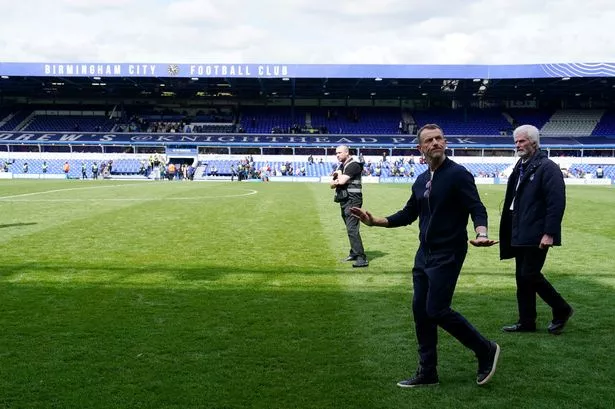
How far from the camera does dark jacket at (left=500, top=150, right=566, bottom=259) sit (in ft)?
20.0

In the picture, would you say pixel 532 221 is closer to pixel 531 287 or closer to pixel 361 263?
pixel 531 287

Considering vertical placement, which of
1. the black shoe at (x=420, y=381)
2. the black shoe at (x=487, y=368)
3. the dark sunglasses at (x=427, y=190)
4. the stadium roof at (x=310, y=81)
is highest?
the stadium roof at (x=310, y=81)

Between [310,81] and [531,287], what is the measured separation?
5972 centimetres

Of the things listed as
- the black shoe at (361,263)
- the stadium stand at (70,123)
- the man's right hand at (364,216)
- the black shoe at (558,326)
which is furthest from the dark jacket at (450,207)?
the stadium stand at (70,123)

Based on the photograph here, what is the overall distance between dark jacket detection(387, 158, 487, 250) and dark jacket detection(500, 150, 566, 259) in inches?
58.2

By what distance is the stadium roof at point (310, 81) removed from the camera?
197ft

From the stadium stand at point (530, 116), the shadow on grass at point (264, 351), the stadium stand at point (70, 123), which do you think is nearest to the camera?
the shadow on grass at point (264, 351)

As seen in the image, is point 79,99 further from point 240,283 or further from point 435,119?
point 240,283

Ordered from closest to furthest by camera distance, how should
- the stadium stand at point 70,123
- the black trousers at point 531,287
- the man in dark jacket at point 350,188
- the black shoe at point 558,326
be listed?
the black trousers at point 531,287 → the black shoe at point 558,326 → the man in dark jacket at point 350,188 → the stadium stand at point 70,123

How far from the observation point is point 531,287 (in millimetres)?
6512

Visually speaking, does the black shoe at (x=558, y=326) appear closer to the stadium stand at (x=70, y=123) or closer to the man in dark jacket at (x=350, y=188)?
the man in dark jacket at (x=350, y=188)

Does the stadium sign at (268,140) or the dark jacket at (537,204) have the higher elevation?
the stadium sign at (268,140)

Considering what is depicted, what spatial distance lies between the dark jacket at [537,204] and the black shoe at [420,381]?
6.63ft

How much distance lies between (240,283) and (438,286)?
15.2ft
